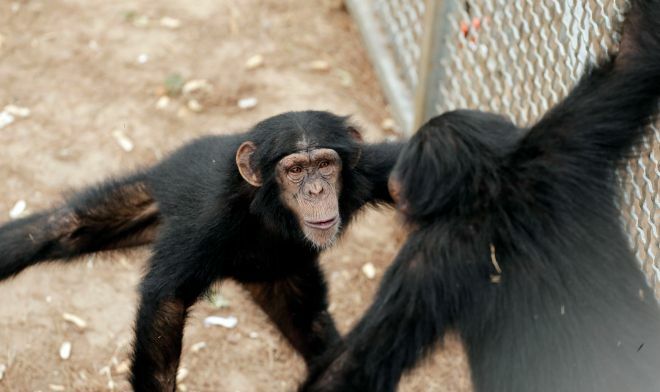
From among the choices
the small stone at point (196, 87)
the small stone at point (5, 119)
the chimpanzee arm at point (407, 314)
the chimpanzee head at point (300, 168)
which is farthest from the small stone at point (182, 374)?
the small stone at point (5, 119)

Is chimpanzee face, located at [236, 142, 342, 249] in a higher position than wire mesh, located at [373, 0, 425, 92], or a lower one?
higher

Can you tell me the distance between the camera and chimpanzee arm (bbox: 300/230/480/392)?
4.54 m

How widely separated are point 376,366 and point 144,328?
5.69 feet

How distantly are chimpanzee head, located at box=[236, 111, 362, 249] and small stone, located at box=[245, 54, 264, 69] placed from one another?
3626 millimetres

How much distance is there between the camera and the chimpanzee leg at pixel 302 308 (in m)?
6.54

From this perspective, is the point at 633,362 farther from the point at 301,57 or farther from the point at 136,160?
the point at 301,57

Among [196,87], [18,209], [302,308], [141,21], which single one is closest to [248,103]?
[196,87]

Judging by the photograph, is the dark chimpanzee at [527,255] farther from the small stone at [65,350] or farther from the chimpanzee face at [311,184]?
the small stone at [65,350]

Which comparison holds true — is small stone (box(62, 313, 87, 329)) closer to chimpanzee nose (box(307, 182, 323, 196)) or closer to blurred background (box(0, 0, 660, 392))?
blurred background (box(0, 0, 660, 392))

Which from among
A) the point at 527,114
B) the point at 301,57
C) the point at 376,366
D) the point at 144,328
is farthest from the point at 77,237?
the point at 301,57

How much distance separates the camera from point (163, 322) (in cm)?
580

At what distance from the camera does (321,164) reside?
5.85 m

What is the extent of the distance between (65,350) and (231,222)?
1.86 meters

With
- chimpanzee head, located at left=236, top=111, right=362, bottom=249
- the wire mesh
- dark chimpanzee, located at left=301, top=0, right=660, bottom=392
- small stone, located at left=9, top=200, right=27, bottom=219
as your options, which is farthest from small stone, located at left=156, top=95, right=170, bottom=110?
dark chimpanzee, located at left=301, top=0, right=660, bottom=392
